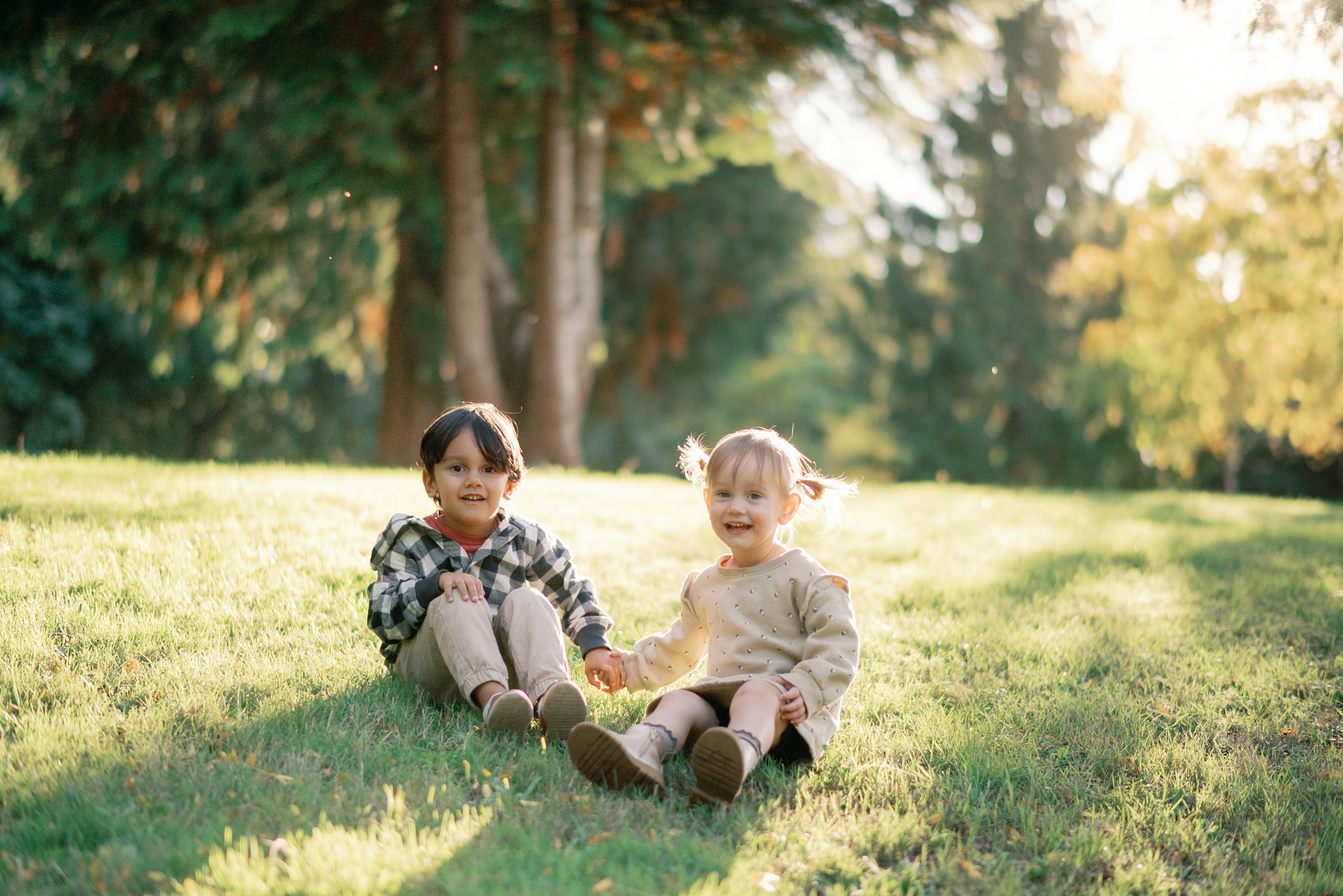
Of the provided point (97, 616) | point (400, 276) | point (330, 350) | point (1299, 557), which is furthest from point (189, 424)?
point (1299, 557)

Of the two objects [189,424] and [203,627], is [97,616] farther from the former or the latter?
[189,424]

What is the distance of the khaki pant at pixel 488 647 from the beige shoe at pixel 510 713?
0.14 meters

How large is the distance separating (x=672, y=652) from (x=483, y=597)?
681 mm

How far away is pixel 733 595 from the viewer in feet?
10.6

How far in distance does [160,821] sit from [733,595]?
1758 millimetres

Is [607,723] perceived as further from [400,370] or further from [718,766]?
[400,370]

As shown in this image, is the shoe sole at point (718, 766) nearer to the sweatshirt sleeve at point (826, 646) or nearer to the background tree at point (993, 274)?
the sweatshirt sleeve at point (826, 646)

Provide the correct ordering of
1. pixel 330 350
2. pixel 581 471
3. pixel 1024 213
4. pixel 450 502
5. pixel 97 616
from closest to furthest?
pixel 450 502 < pixel 97 616 < pixel 581 471 < pixel 330 350 < pixel 1024 213

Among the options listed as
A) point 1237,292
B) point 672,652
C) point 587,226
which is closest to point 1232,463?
point 1237,292

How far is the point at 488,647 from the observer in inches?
128

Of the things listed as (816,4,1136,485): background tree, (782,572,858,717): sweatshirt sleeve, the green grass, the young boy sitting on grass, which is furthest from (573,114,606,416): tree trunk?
(816,4,1136,485): background tree

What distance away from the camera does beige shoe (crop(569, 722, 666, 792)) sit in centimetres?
273

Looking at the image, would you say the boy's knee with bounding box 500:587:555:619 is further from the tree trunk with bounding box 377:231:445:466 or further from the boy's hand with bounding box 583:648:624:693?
the tree trunk with bounding box 377:231:445:466

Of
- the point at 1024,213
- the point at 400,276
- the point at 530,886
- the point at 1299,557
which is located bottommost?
the point at 530,886
